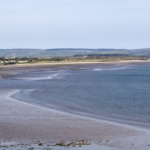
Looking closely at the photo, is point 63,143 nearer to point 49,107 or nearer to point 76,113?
point 76,113

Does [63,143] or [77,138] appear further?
[77,138]

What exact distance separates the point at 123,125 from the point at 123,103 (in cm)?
657

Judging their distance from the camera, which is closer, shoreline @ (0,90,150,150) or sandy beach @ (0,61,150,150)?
sandy beach @ (0,61,150,150)

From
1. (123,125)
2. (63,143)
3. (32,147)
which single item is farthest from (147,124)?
(32,147)

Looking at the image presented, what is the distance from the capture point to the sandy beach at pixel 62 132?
9406 millimetres

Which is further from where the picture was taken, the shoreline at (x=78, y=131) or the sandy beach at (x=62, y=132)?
the shoreline at (x=78, y=131)

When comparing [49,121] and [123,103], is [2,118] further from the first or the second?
[123,103]

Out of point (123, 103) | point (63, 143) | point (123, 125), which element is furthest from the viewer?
point (123, 103)

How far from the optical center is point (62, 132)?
1121 cm

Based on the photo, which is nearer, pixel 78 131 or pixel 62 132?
pixel 62 132

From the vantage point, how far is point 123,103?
19.1m

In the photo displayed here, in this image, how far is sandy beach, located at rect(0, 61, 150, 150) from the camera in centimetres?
941

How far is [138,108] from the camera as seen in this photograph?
17031 mm

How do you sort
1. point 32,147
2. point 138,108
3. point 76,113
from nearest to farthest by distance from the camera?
point 32,147 → point 76,113 → point 138,108
